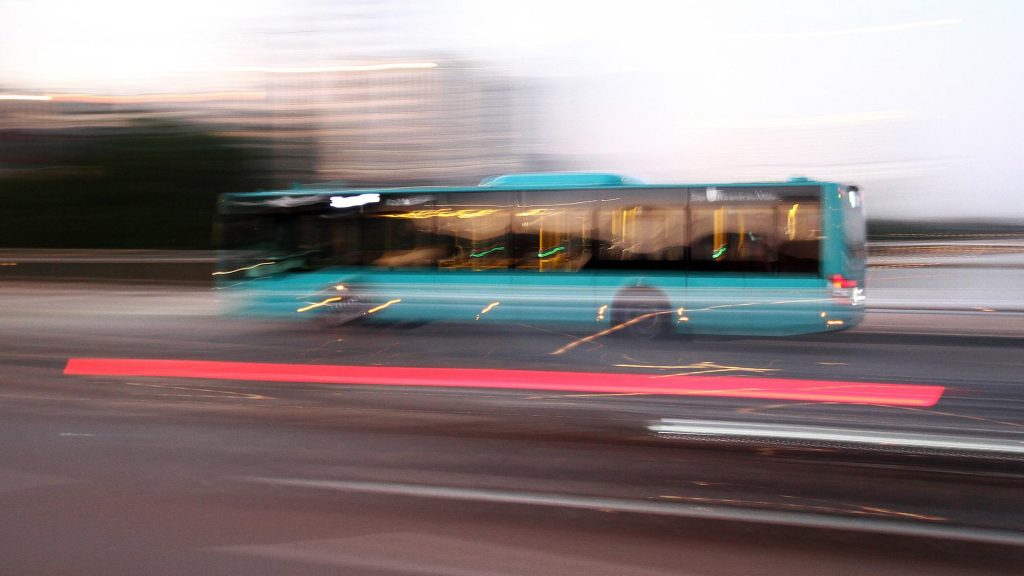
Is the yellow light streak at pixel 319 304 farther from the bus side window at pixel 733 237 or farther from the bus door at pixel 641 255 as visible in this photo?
the bus side window at pixel 733 237

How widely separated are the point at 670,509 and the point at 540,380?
3.90 meters

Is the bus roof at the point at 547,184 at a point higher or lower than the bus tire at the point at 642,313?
higher

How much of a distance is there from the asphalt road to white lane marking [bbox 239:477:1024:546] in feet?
0.05

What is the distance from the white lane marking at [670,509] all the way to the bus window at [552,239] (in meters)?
8.82

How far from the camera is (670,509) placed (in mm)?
4680

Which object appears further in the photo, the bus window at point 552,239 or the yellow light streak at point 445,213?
the yellow light streak at point 445,213

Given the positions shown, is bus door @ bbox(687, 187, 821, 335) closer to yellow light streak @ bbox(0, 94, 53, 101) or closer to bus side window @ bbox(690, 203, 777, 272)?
bus side window @ bbox(690, 203, 777, 272)

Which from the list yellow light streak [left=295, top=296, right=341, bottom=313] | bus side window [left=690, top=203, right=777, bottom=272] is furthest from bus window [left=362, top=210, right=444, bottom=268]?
bus side window [left=690, top=203, right=777, bottom=272]

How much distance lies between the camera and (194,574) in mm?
3732

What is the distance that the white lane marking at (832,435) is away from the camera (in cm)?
577

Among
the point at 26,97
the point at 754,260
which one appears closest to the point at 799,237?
the point at 754,260

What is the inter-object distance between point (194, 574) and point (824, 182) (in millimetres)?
10900

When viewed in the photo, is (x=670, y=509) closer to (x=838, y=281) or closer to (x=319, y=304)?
(x=838, y=281)

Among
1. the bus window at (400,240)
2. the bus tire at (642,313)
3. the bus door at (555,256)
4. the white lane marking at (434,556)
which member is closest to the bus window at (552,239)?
the bus door at (555,256)
